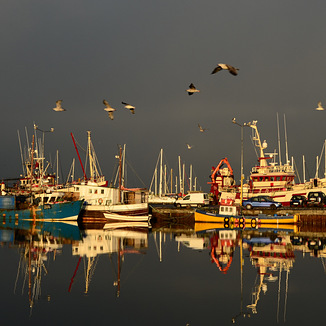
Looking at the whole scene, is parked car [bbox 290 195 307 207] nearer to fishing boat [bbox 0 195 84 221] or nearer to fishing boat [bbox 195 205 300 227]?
fishing boat [bbox 195 205 300 227]

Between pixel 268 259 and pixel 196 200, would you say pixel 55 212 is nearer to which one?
pixel 196 200

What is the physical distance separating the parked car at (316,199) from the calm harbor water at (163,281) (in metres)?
23.3

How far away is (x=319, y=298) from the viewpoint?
21.4 metres

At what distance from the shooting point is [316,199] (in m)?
65.8

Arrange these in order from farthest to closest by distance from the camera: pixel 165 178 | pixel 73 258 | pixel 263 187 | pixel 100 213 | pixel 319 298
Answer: pixel 165 178 < pixel 263 187 < pixel 100 213 < pixel 73 258 < pixel 319 298

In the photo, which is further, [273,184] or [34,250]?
[273,184]

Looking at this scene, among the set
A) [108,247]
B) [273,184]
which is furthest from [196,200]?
[108,247]

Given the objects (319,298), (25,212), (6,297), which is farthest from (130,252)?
(25,212)

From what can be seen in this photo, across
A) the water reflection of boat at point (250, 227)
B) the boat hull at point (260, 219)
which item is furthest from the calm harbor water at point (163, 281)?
the boat hull at point (260, 219)

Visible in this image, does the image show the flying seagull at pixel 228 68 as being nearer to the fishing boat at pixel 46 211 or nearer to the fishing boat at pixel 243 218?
the fishing boat at pixel 243 218

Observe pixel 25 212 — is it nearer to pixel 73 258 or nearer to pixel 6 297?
pixel 73 258

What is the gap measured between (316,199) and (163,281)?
4483 centimetres

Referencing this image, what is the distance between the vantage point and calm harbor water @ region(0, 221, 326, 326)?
61.5 feet

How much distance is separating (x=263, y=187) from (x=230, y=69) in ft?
166
